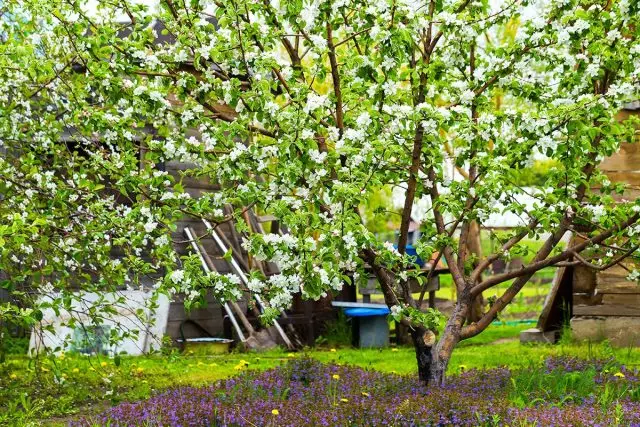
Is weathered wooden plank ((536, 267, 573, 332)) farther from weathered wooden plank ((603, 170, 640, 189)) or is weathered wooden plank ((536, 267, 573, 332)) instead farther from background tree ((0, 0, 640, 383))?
background tree ((0, 0, 640, 383))

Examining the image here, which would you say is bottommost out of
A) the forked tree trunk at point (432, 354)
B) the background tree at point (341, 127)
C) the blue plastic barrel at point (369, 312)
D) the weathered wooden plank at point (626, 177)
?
the forked tree trunk at point (432, 354)

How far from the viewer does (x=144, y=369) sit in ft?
29.7

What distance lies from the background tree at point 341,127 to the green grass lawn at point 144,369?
113cm

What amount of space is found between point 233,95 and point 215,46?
15.7 inches

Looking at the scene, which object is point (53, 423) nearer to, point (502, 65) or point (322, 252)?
point (322, 252)

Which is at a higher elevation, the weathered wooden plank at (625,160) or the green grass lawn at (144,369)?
the weathered wooden plank at (625,160)

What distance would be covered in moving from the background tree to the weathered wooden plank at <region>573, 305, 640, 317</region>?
13.5 ft

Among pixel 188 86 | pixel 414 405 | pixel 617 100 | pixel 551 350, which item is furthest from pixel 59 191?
pixel 551 350

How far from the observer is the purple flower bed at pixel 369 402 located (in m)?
5.31

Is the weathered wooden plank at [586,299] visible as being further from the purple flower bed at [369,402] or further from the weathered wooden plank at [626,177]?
the purple flower bed at [369,402]

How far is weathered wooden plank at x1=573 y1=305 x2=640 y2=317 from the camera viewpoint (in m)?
10.7

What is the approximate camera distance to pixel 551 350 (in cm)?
1025

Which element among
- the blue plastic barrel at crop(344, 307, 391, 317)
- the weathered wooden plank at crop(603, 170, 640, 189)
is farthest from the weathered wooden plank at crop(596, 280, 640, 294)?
the blue plastic barrel at crop(344, 307, 391, 317)

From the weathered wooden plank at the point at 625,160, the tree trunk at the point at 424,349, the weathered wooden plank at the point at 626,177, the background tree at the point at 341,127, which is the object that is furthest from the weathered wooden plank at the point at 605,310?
the tree trunk at the point at 424,349
